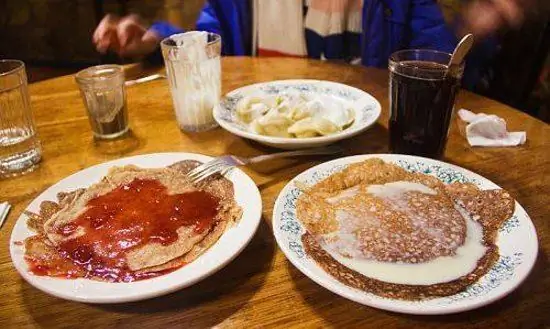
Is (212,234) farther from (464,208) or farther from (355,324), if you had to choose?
(464,208)

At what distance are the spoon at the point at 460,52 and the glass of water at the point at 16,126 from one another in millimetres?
1091

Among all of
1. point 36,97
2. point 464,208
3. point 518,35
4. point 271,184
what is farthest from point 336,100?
point 518,35

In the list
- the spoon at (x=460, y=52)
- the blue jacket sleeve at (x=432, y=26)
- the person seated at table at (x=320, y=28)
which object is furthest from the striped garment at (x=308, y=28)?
the spoon at (x=460, y=52)

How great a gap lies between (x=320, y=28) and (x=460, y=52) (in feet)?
4.49

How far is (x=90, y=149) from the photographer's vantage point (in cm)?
127

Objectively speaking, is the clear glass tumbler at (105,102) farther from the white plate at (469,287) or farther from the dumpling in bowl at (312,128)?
the white plate at (469,287)

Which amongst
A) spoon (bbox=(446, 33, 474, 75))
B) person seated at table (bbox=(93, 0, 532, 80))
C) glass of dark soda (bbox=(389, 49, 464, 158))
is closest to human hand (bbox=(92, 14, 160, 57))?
person seated at table (bbox=(93, 0, 532, 80))

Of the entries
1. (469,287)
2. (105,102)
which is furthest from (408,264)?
(105,102)

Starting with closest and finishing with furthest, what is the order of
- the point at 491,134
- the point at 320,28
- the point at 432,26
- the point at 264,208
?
the point at 264,208
the point at 491,134
the point at 432,26
the point at 320,28

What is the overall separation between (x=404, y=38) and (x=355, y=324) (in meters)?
1.72

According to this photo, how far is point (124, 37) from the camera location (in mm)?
1868

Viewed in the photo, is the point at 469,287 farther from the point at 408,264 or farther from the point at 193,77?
the point at 193,77

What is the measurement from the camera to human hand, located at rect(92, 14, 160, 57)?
6.08ft

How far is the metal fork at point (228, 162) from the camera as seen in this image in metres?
1.01
